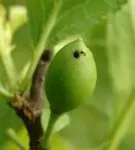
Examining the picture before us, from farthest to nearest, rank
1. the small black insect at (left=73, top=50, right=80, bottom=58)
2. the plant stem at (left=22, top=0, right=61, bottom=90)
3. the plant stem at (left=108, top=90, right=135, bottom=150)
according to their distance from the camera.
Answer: the plant stem at (left=108, top=90, right=135, bottom=150) → the plant stem at (left=22, top=0, right=61, bottom=90) → the small black insect at (left=73, top=50, right=80, bottom=58)

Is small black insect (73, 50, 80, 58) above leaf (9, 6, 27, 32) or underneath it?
above

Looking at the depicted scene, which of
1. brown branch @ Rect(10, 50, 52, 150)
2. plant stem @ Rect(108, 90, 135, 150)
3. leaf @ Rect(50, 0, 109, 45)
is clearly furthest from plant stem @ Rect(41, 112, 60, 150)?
plant stem @ Rect(108, 90, 135, 150)

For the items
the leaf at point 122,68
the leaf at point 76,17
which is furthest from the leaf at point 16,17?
the leaf at point 76,17

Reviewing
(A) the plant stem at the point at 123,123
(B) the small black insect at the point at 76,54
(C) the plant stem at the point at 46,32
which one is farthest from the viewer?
(A) the plant stem at the point at 123,123

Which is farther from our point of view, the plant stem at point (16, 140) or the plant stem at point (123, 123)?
the plant stem at point (123, 123)

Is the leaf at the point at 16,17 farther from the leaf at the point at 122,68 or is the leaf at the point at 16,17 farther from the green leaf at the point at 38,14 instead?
the green leaf at the point at 38,14

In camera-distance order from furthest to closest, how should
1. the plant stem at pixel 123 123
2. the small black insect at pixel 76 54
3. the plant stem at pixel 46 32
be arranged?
the plant stem at pixel 123 123
the plant stem at pixel 46 32
the small black insect at pixel 76 54

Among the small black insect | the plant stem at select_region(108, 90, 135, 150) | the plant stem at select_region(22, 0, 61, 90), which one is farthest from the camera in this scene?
the plant stem at select_region(108, 90, 135, 150)

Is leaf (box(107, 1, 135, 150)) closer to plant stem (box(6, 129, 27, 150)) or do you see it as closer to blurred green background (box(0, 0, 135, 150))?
blurred green background (box(0, 0, 135, 150))

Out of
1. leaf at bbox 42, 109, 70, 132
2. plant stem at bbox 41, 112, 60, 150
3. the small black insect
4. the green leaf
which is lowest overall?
leaf at bbox 42, 109, 70, 132
